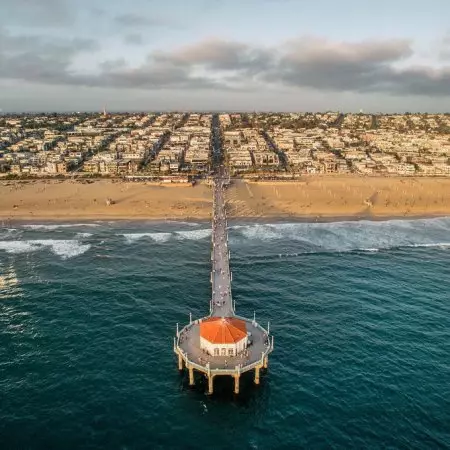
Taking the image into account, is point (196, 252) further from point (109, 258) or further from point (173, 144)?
point (173, 144)

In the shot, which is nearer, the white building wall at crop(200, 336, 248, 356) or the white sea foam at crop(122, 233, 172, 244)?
the white building wall at crop(200, 336, 248, 356)

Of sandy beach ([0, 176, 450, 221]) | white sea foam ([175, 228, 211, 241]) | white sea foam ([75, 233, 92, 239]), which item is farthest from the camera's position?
sandy beach ([0, 176, 450, 221])

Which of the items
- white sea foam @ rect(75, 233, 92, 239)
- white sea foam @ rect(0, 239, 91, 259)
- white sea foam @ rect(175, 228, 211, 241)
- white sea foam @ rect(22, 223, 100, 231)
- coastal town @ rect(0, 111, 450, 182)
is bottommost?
white sea foam @ rect(0, 239, 91, 259)

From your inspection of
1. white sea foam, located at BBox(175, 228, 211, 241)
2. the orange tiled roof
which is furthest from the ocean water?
the orange tiled roof

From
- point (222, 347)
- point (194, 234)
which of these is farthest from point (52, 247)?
point (222, 347)

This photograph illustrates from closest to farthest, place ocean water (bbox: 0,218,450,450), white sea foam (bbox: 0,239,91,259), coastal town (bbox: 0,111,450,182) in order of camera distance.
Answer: ocean water (bbox: 0,218,450,450) < white sea foam (bbox: 0,239,91,259) < coastal town (bbox: 0,111,450,182)

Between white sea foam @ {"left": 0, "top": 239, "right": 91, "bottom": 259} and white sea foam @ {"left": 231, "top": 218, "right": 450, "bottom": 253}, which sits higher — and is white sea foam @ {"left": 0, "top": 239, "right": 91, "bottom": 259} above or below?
below

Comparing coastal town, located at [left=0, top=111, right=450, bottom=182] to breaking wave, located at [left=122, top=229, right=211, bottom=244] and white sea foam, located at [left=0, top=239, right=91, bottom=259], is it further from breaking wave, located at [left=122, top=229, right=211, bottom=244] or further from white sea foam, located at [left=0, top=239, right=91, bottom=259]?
white sea foam, located at [left=0, top=239, right=91, bottom=259]

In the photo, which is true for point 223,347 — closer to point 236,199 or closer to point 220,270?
point 220,270
